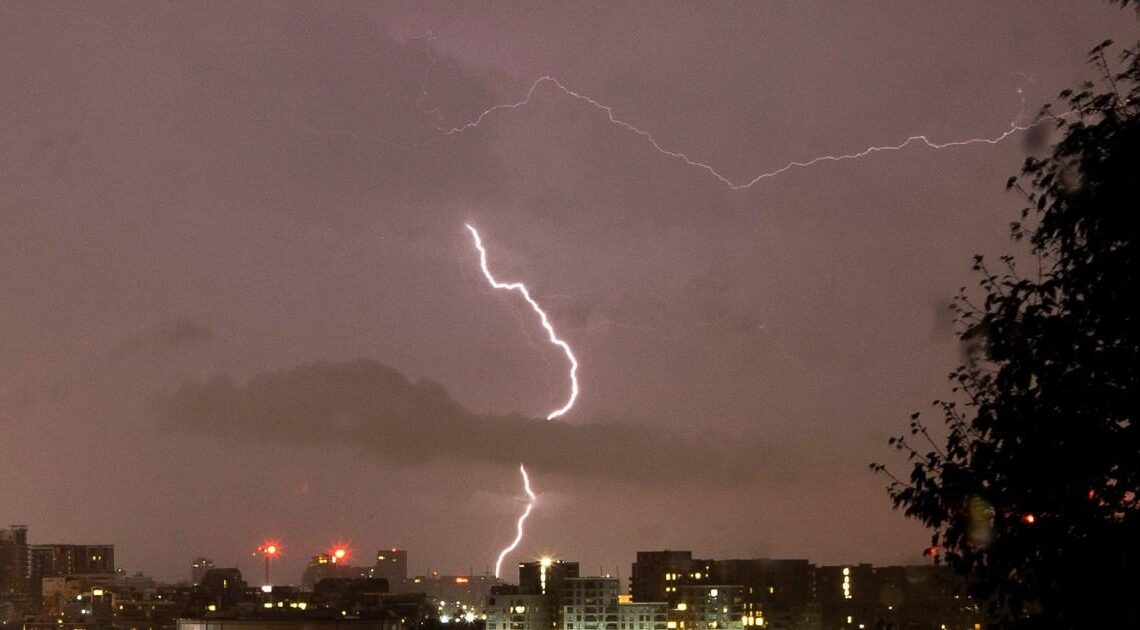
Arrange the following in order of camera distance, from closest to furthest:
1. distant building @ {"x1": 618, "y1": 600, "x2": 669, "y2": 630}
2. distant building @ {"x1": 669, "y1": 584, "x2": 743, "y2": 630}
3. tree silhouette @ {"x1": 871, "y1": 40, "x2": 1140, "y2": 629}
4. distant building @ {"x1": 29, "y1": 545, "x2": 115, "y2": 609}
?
tree silhouette @ {"x1": 871, "y1": 40, "x2": 1140, "y2": 629}
distant building @ {"x1": 669, "y1": 584, "x2": 743, "y2": 630}
distant building @ {"x1": 618, "y1": 600, "x2": 669, "y2": 630}
distant building @ {"x1": 29, "y1": 545, "x2": 115, "y2": 609}

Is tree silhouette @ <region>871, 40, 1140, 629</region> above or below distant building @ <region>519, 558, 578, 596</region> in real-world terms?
above

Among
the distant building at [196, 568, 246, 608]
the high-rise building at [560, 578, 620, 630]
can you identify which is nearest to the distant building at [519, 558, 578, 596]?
the high-rise building at [560, 578, 620, 630]

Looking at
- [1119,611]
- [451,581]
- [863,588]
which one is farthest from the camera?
[451,581]

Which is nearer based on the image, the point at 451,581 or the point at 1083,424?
the point at 1083,424

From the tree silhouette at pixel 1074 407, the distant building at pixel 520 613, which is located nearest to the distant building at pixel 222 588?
the distant building at pixel 520 613

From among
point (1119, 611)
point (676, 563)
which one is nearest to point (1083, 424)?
point (1119, 611)

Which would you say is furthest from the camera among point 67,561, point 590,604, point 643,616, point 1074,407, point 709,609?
point 67,561

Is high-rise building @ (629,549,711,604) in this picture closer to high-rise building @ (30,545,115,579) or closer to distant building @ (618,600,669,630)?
distant building @ (618,600,669,630)

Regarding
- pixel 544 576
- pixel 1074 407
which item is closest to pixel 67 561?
pixel 544 576

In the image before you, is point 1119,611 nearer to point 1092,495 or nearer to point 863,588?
point 1092,495

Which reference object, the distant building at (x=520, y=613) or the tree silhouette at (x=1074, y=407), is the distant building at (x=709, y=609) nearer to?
the distant building at (x=520, y=613)

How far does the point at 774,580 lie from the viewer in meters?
83.8

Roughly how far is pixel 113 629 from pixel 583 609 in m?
26.3

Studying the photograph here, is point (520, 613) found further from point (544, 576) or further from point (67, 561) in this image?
point (67, 561)
